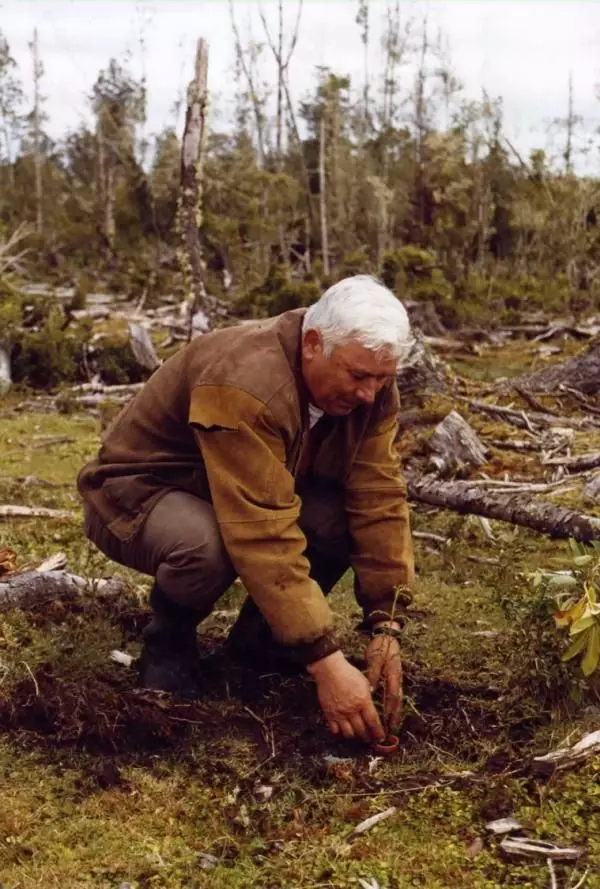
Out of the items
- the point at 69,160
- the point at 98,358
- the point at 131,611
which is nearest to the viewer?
the point at 131,611

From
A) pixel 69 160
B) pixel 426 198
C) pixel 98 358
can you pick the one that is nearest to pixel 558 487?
pixel 98 358

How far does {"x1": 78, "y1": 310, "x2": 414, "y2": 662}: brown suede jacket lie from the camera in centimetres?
269

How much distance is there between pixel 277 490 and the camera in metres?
2.72

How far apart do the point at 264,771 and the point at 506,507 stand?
2454mm

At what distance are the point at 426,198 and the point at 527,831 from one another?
79.1ft

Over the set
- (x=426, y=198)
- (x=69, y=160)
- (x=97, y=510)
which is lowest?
(x=97, y=510)

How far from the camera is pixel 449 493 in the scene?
17.3ft

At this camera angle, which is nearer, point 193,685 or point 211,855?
point 211,855

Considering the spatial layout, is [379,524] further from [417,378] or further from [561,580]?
[417,378]

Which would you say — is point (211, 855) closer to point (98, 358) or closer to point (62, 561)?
point (62, 561)

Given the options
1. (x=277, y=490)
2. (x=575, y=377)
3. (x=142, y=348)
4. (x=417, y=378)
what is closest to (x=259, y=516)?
(x=277, y=490)

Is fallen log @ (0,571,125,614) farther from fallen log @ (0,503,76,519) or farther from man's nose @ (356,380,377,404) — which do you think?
man's nose @ (356,380,377,404)

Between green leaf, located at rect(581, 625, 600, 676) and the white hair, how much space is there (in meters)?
0.96

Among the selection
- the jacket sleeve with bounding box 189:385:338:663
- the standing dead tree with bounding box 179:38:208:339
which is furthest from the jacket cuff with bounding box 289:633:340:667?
the standing dead tree with bounding box 179:38:208:339
